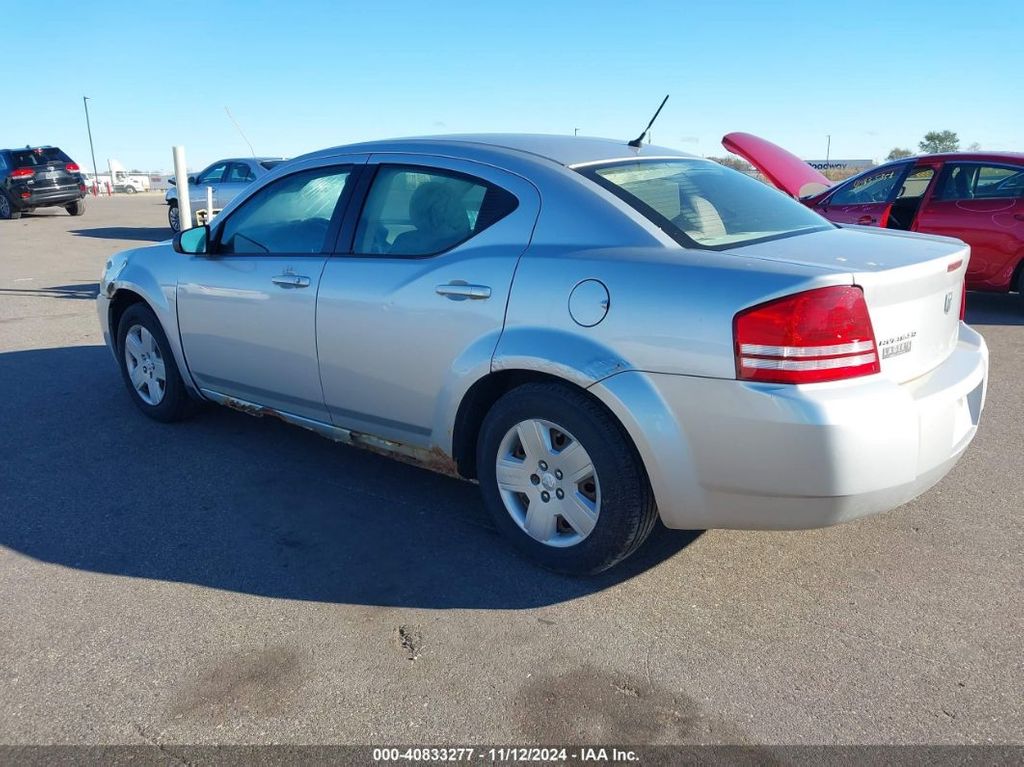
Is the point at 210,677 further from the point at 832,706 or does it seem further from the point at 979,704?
the point at 979,704

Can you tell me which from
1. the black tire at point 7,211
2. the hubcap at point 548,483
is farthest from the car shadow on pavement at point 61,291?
the black tire at point 7,211

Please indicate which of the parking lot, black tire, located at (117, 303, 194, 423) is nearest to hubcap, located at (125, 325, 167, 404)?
black tire, located at (117, 303, 194, 423)

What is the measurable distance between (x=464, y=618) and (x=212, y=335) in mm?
2319

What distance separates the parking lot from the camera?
248 cm

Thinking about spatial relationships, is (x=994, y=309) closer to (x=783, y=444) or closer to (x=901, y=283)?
(x=901, y=283)

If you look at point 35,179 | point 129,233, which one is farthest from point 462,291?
point 35,179

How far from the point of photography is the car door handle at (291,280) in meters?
3.94

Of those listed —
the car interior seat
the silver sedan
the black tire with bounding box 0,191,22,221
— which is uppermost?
the car interior seat

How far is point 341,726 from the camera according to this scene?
245cm

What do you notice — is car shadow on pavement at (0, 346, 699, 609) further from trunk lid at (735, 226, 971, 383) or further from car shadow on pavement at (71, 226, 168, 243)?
car shadow on pavement at (71, 226, 168, 243)

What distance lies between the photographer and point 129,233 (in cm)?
1895

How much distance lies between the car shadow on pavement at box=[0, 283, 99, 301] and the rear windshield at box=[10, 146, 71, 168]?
13357 millimetres

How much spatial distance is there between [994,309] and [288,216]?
25.8ft

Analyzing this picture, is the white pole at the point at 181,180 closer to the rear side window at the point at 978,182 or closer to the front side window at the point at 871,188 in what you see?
the front side window at the point at 871,188
